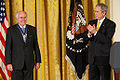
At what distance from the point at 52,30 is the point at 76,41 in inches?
21.1

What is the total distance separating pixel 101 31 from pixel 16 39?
1.17 m

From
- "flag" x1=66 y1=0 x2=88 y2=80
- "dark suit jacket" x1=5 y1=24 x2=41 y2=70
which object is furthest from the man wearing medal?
"flag" x1=66 y1=0 x2=88 y2=80

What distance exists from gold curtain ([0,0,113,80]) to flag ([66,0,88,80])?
0.43 ft

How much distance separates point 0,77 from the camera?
3.44 m

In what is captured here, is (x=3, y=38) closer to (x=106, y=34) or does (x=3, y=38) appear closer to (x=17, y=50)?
(x=17, y=50)

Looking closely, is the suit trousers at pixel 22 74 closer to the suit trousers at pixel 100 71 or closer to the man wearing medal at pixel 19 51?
the man wearing medal at pixel 19 51

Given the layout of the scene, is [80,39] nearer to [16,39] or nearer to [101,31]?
[101,31]

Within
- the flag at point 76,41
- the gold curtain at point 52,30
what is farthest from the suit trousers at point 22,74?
the flag at point 76,41

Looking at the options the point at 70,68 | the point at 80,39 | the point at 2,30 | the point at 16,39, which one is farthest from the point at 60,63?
the point at 16,39

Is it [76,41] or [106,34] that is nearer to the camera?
[106,34]

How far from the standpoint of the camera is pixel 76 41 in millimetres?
3830

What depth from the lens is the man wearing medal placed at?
2.46m

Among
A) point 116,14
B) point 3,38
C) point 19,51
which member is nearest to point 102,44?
point 19,51

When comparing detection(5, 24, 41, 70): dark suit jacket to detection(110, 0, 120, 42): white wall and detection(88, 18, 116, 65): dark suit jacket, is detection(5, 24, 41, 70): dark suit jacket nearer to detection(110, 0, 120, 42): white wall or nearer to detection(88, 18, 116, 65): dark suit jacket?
detection(88, 18, 116, 65): dark suit jacket
